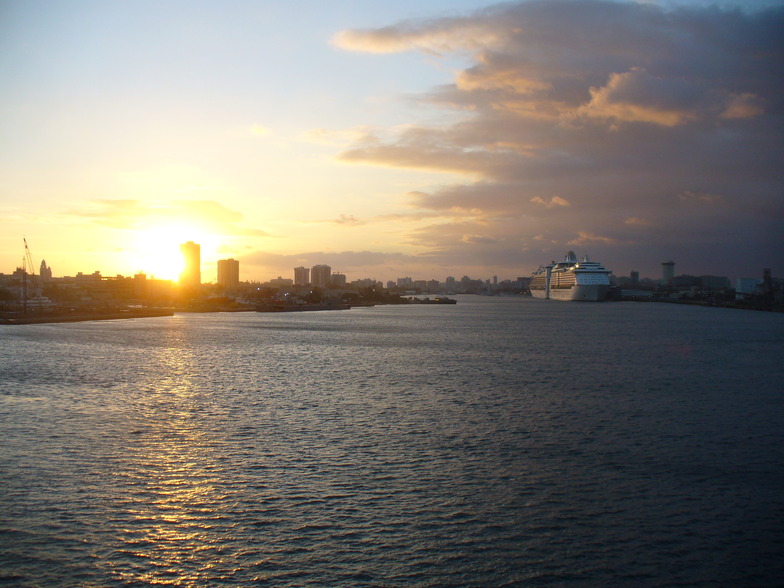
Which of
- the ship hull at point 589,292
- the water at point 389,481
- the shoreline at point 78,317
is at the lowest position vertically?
the water at point 389,481

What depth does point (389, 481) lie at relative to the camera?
14.2m

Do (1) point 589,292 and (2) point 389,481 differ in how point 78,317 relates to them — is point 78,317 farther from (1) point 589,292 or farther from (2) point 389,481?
(1) point 589,292

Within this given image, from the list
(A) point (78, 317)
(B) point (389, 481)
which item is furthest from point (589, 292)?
(B) point (389, 481)

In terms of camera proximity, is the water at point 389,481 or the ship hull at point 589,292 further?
the ship hull at point 589,292

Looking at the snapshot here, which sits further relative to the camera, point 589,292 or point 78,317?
point 589,292

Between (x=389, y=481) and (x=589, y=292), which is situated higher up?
(x=589, y=292)

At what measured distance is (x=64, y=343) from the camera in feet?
165

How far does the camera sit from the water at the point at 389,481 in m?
10.2

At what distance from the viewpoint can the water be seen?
10219 millimetres

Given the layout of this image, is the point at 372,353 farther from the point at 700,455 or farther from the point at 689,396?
the point at 700,455

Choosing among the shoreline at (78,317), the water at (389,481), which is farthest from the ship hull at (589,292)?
the water at (389,481)

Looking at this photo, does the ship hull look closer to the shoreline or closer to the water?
the shoreline

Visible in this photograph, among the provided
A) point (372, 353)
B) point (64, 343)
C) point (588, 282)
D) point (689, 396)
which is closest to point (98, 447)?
point (689, 396)

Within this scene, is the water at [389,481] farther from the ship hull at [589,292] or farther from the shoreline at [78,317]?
the ship hull at [589,292]
